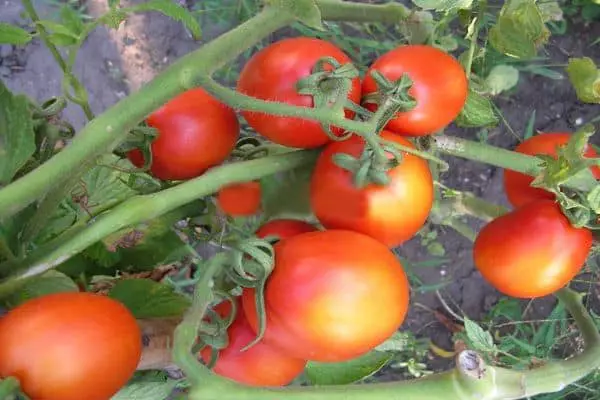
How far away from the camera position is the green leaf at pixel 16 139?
680mm

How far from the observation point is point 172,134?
838 mm

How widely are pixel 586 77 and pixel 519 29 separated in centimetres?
9

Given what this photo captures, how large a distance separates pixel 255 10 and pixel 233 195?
84 centimetres

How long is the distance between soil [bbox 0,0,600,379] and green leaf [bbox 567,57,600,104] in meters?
0.86

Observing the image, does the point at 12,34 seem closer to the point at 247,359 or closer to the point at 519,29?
the point at 247,359

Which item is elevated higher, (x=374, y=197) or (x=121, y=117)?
(x=121, y=117)

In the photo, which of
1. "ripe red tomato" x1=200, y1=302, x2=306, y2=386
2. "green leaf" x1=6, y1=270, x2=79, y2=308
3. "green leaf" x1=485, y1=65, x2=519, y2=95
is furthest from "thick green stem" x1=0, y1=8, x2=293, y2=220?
"green leaf" x1=485, y1=65, x2=519, y2=95

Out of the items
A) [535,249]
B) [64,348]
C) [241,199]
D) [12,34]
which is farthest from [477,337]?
[12,34]

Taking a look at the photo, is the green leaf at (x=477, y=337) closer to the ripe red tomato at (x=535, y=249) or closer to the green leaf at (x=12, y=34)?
the ripe red tomato at (x=535, y=249)

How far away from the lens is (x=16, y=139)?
0.68 meters

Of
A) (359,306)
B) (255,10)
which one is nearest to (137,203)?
(359,306)

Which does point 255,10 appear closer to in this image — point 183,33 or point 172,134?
point 183,33

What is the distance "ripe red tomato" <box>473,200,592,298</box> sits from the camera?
86 cm

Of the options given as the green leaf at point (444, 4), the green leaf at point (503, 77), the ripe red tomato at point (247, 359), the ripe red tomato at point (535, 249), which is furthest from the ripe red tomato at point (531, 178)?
the green leaf at point (503, 77)
